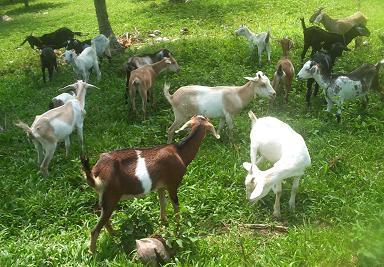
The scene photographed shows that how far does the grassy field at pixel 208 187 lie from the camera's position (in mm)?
5473

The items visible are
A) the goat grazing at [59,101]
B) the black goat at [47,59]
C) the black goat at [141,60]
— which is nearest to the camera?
the goat grazing at [59,101]

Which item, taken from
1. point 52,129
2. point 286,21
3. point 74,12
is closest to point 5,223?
point 52,129

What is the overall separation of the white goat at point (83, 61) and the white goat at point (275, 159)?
19.6 ft

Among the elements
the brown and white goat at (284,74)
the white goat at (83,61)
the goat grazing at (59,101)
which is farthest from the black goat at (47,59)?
the brown and white goat at (284,74)

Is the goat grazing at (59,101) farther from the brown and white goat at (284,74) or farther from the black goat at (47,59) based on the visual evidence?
the brown and white goat at (284,74)

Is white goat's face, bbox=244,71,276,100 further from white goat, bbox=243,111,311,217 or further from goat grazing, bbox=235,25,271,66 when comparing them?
goat grazing, bbox=235,25,271,66

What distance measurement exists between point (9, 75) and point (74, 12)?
10.4 metres

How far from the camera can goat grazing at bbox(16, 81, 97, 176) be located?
7.71 meters

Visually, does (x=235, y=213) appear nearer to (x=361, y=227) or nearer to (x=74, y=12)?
(x=361, y=227)

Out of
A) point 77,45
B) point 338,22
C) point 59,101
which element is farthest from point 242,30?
point 59,101

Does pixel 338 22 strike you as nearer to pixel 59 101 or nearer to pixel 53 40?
pixel 53 40

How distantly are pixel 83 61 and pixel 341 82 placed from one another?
624cm

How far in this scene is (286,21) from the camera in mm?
16484

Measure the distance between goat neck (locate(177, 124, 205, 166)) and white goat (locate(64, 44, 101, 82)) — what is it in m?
6.19
